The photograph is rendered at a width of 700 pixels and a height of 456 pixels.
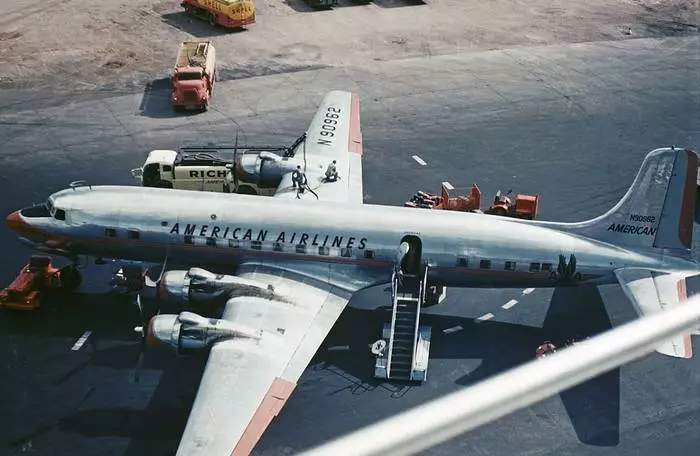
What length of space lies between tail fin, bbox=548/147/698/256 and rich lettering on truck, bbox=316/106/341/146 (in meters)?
14.6

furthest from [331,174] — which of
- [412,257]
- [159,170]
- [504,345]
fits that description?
[504,345]

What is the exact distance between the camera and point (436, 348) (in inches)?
1232

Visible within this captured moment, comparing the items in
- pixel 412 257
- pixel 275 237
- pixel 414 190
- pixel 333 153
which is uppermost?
pixel 275 237

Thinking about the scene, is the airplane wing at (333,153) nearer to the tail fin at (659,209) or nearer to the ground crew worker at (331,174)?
the ground crew worker at (331,174)

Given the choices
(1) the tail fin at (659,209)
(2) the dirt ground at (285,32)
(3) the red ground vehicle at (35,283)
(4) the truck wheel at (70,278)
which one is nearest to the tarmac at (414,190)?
(3) the red ground vehicle at (35,283)

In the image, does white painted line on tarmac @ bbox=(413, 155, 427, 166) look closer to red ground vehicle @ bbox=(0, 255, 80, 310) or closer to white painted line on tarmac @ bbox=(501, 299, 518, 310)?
white painted line on tarmac @ bbox=(501, 299, 518, 310)

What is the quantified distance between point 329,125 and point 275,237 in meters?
11.4

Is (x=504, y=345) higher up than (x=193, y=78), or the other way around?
(x=193, y=78)

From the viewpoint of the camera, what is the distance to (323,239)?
103ft

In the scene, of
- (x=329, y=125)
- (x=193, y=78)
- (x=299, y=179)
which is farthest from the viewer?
(x=193, y=78)

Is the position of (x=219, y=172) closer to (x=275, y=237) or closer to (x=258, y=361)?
(x=275, y=237)

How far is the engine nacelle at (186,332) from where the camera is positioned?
27172mm

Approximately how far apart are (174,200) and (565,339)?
16.8 meters

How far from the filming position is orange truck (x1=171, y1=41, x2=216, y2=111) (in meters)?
47.2
